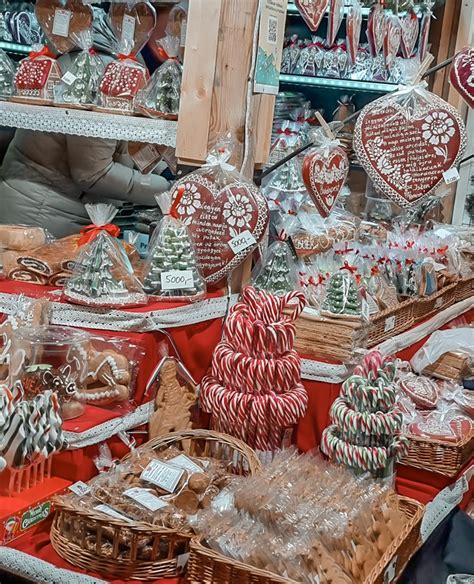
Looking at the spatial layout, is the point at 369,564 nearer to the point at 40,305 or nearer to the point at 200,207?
the point at 40,305

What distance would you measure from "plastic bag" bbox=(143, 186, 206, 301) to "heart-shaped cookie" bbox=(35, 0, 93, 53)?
2.67 feet

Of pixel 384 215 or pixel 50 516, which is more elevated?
pixel 384 215

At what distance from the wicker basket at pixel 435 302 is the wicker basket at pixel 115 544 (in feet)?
5.05

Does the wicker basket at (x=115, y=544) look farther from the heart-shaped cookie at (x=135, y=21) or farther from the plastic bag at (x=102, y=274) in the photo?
the heart-shaped cookie at (x=135, y=21)

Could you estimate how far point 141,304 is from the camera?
7.11 ft

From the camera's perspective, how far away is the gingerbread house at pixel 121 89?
95.6 inches

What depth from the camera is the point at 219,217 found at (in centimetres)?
239

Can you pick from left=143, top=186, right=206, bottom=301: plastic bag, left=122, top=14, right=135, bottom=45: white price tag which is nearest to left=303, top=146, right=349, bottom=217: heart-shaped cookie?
left=143, top=186, right=206, bottom=301: plastic bag

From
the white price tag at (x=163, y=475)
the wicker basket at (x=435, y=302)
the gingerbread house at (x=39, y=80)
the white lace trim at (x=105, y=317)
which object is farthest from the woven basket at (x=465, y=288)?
the white price tag at (x=163, y=475)

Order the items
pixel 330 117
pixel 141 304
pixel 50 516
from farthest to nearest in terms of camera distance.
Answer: pixel 330 117 < pixel 141 304 < pixel 50 516

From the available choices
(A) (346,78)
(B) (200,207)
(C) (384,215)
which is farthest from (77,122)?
(A) (346,78)

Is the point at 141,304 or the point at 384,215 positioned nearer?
the point at 141,304

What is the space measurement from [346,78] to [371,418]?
9.85 ft

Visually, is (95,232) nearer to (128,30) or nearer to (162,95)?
(162,95)
